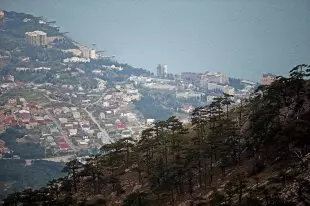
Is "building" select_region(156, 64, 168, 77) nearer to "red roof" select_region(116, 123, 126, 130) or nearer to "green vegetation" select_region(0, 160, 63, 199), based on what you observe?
"red roof" select_region(116, 123, 126, 130)

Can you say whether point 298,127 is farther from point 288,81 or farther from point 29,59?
point 29,59

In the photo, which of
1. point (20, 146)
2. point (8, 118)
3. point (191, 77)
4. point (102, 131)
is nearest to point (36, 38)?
point (191, 77)

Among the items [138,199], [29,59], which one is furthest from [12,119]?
[138,199]

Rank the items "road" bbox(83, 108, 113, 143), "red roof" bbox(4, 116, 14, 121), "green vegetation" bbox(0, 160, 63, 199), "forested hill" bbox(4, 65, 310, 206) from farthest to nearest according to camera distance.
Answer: "red roof" bbox(4, 116, 14, 121), "road" bbox(83, 108, 113, 143), "green vegetation" bbox(0, 160, 63, 199), "forested hill" bbox(4, 65, 310, 206)

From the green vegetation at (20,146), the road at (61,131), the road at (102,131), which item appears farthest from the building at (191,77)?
the green vegetation at (20,146)

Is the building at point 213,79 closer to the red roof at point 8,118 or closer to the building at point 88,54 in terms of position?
the building at point 88,54

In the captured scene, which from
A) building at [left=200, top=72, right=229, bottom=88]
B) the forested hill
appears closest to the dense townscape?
the forested hill
